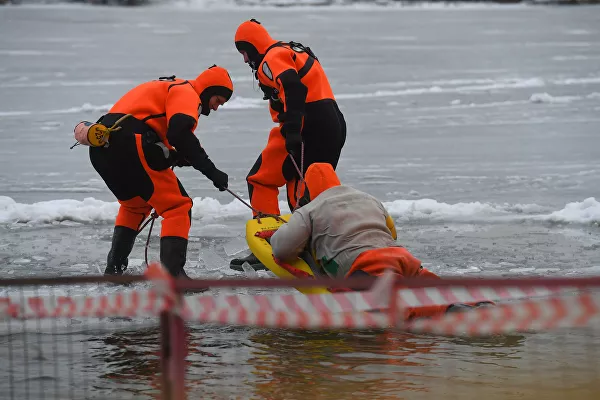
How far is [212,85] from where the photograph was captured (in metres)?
6.08

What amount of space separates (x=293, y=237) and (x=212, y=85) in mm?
1261

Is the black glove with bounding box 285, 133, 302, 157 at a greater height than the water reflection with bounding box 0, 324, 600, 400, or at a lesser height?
greater

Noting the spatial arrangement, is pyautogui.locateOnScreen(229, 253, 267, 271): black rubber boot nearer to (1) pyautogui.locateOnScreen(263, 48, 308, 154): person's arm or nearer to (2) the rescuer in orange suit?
(2) the rescuer in orange suit

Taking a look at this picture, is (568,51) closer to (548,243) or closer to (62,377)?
(548,243)

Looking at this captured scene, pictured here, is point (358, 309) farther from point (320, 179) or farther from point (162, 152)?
point (162, 152)

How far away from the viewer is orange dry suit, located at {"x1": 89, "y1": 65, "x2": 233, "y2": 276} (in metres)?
5.86

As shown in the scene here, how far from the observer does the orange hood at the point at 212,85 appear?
6.07m

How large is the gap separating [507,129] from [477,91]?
9.16 feet

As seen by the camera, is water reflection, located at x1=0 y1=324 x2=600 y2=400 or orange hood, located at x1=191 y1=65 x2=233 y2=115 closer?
water reflection, located at x1=0 y1=324 x2=600 y2=400

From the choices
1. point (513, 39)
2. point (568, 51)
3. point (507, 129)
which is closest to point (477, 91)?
point (507, 129)

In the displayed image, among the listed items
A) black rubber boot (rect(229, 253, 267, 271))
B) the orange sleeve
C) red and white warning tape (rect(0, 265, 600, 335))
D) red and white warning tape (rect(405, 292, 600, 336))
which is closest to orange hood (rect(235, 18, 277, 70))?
the orange sleeve

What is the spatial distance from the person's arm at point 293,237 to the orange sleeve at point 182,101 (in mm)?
913

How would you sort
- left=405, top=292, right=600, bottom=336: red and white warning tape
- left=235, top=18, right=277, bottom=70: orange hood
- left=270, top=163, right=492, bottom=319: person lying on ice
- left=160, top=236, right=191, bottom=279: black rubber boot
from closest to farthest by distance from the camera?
left=405, top=292, right=600, bottom=336: red and white warning tape < left=270, top=163, right=492, bottom=319: person lying on ice < left=160, top=236, right=191, bottom=279: black rubber boot < left=235, top=18, right=277, bottom=70: orange hood

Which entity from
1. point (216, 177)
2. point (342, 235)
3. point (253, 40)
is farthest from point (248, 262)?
point (342, 235)
